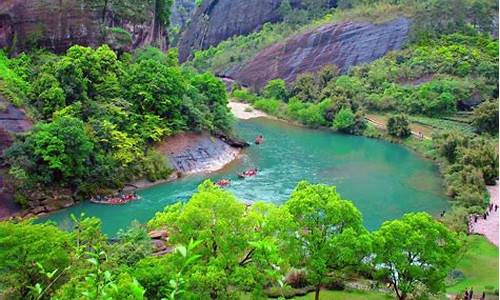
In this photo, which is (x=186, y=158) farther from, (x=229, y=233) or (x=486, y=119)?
(x=486, y=119)

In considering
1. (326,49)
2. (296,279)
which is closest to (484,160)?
(296,279)

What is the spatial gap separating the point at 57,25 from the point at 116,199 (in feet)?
66.0

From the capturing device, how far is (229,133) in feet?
192

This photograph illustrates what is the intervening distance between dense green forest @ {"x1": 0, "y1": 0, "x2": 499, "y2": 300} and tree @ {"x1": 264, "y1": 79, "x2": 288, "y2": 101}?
0.35 m

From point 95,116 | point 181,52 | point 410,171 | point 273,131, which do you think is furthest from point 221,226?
point 181,52

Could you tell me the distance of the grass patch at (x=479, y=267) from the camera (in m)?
25.8

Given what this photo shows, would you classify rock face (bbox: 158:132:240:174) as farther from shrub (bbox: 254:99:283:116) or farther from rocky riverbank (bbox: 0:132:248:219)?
shrub (bbox: 254:99:283:116)

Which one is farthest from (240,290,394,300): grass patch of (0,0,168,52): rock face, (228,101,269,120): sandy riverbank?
(228,101,269,120): sandy riverbank

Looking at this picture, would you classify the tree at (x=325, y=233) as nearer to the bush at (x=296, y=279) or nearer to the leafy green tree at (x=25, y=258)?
the bush at (x=296, y=279)

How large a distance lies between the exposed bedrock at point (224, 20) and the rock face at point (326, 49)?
19602 mm

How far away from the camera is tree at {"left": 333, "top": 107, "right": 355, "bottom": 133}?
7062 cm

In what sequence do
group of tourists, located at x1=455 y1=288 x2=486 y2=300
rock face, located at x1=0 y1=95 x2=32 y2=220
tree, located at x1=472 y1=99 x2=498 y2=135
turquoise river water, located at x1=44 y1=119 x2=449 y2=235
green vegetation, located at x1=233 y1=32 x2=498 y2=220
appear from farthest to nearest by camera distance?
green vegetation, located at x1=233 y1=32 x2=498 y2=220, tree, located at x1=472 y1=99 x2=498 y2=135, turquoise river water, located at x1=44 y1=119 x2=449 y2=235, rock face, located at x1=0 y1=95 x2=32 y2=220, group of tourists, located at x1=455 y1=288 x2=486 y2=300

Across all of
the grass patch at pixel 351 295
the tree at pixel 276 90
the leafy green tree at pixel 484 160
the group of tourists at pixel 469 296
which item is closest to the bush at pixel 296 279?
the grass patch at pixel 351 295

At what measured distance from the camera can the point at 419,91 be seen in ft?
251
